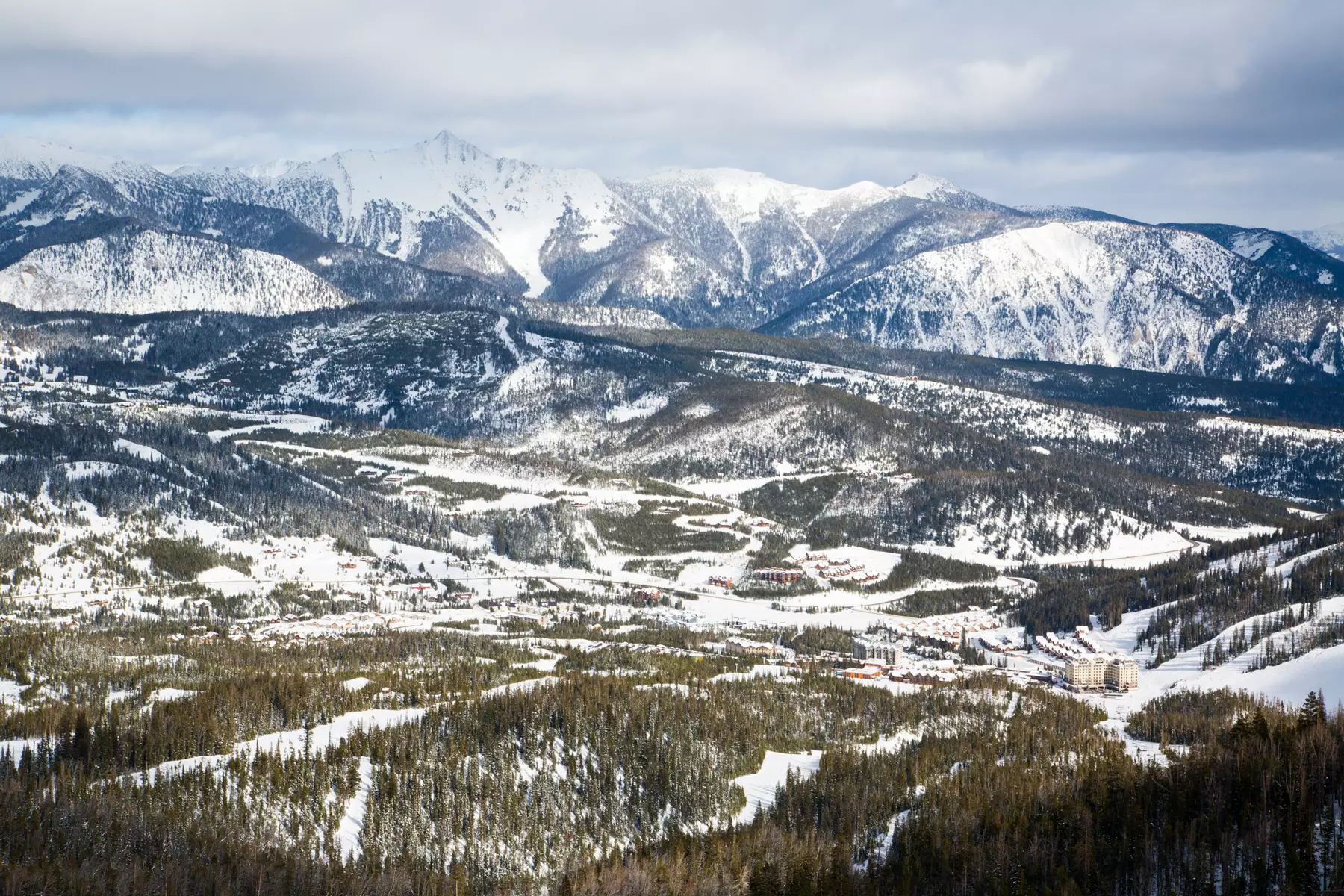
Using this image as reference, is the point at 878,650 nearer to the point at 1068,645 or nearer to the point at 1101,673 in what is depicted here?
the point at 1101,673

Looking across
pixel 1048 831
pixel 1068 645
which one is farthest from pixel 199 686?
pixel 1068 645

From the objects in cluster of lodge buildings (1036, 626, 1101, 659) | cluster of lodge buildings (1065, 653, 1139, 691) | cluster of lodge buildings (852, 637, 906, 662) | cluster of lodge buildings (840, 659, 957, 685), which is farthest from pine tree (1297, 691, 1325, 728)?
cluster of lodge buildings (852, 637, 906, 662)

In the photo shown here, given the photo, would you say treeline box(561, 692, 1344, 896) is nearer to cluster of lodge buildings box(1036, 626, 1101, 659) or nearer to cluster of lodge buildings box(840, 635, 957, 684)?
cluster of lodge buildings box(840, 635, 957, 684)

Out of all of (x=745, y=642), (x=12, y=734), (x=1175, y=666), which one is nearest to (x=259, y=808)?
(x=12, y=734)

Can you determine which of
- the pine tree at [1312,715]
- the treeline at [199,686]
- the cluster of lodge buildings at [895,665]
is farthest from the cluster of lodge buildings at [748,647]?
the pine tree at [1312,715]

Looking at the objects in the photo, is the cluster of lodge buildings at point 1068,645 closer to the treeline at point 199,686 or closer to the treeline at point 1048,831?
the treeline at point 1048,831

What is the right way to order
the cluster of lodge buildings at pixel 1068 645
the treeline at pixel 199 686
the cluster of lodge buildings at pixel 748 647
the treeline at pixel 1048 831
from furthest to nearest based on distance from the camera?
the cluster of lodge buildings at pixel 1068 645 < the cluster of lodge buildings at pixel 748 647 < the treeline at pixel 199 686 < the treeline at pixel 1048 831

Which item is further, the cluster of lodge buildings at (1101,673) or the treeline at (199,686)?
the cluster of lodge buildings at (1101,673)

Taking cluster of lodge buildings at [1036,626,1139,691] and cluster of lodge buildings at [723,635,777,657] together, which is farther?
cluster of lodge buildings at [723,635,777,657]
